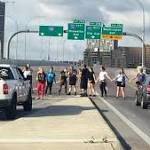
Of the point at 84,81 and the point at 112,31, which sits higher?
the point at 112,31

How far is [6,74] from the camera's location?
69.8 feet

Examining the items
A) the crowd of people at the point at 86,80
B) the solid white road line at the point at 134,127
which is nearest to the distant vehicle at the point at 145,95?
the solid white road line at the point at 134,127

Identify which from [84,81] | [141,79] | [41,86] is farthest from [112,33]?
[41,86]

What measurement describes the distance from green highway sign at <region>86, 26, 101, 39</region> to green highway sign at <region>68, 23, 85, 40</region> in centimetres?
65

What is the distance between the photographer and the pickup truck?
67.4 ft

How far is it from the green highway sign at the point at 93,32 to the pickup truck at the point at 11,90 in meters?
46.2

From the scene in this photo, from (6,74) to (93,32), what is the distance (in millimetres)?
50077

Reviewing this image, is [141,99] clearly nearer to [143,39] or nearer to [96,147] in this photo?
[96,147]

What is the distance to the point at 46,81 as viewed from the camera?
1492 inches

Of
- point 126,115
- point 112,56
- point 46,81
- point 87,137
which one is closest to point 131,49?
point 112,56

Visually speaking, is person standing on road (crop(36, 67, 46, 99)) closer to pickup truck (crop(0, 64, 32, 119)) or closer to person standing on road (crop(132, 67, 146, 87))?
person standing on road (crop(132, 67, 146, 87))

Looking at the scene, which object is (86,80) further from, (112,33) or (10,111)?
(112,33)

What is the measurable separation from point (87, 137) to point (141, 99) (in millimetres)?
14812

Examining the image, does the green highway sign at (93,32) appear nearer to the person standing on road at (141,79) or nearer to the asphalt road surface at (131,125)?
the person standing on road at (141,79)
